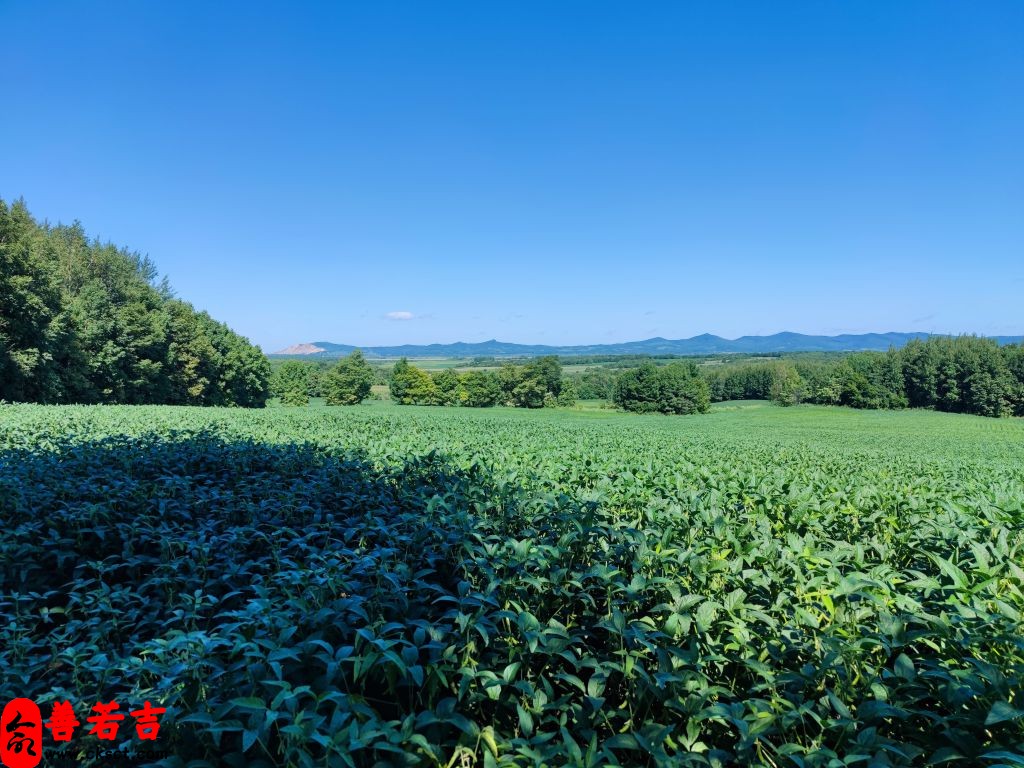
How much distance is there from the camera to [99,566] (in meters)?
3.42

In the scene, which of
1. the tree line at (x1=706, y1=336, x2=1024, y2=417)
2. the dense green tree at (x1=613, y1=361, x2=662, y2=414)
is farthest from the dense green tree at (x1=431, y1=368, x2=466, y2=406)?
the tree line at (x1=706, y1=336, x2=1024, y2=417)

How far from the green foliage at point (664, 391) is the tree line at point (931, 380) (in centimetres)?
1869

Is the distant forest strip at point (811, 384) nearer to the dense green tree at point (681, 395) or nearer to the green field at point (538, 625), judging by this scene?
the dense green tree at point (681, 395)

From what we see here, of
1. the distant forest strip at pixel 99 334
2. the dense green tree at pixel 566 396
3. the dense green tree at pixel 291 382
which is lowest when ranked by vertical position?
the dense green tree at pixel 566 396

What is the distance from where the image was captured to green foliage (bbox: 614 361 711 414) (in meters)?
78.2

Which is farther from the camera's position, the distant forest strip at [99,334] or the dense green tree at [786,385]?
the dense green tree at [786,385]

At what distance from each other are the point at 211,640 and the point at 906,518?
5236mm

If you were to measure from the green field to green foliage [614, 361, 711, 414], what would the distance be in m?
75.8

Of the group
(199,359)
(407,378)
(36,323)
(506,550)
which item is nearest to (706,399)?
(407,378)

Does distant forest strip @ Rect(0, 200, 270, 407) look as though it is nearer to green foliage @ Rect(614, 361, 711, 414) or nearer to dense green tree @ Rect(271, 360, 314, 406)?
dense green tree @ Rect(271, 360, 314, 406)

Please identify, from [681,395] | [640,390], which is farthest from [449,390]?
[681,395]

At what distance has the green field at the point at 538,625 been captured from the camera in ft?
5.84

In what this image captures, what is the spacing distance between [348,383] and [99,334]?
36.8 metres

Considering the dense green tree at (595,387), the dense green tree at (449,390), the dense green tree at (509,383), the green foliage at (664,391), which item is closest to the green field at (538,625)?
the green foliage at (664,391)
